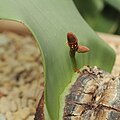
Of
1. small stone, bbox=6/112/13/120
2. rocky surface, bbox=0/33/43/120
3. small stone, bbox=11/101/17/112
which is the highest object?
rocky surface, bbox=0/33/43/120

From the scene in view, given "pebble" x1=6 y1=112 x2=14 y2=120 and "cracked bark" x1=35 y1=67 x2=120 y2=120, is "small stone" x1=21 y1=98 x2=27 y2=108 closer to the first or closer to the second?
"pebble" x1=6 y1=112 x2=14 y2=120

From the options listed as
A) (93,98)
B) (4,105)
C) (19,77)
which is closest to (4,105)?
(4,105)

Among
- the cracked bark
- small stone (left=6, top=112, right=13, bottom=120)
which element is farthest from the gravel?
the cracked bark

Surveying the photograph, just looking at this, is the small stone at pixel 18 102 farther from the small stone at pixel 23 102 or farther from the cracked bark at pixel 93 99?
the cracked bark at pixel 93 99

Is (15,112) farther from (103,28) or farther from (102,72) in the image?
(103,28)

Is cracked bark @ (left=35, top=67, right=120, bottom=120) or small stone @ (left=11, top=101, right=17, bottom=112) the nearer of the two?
cracked bark @ (left=35, top=67, right=120, bottom=120)

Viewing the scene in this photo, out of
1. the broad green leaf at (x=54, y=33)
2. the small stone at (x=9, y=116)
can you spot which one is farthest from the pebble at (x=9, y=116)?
the broad green leaf at (x=54, y=33)

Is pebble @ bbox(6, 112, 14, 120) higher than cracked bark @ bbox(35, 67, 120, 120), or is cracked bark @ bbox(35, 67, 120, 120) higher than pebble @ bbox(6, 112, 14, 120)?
cracked bark @ bbox(35, 67, 120, 120)

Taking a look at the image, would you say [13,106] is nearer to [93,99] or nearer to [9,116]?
[9,116]
